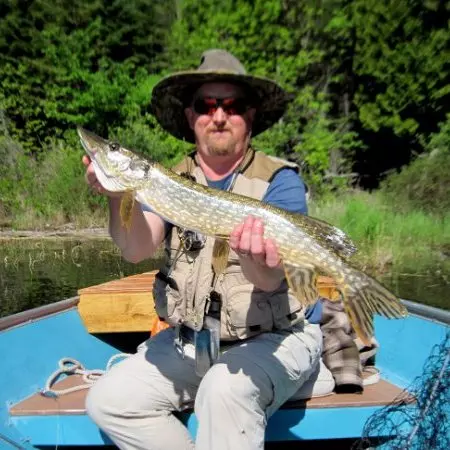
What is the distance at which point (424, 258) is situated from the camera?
9672 mm

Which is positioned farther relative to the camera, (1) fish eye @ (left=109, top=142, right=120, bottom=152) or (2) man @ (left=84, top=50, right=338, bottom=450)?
(1) fish eye @ (left=109, top=142, right=120, bottom=152)

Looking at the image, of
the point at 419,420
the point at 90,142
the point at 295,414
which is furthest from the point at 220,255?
the point at 419,420

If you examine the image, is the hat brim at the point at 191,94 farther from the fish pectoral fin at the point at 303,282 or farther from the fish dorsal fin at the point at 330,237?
the fish pectoral fin at the point at 303,282

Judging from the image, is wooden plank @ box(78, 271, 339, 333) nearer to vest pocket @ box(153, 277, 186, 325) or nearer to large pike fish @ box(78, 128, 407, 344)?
vest pocket @ box(153, 277, 186, 325)

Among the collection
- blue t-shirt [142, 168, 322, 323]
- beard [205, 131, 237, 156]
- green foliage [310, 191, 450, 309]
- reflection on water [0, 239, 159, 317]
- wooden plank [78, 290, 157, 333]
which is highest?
beard [205, 131, 237, 156]

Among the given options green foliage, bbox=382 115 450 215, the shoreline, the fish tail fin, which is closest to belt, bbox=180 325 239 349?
the fish tail fin

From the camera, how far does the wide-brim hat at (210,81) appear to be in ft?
8.23

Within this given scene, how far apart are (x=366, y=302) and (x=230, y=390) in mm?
585

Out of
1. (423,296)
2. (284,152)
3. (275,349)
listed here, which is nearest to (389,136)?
(284,152)

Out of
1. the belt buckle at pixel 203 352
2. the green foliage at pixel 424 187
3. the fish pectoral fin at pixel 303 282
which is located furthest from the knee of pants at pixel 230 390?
the green foliage at pixel 424 187

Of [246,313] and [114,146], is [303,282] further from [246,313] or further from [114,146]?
[114,146]

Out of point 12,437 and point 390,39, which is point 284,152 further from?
point 12,437

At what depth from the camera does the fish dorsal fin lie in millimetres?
2021

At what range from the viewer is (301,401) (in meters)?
2.55
